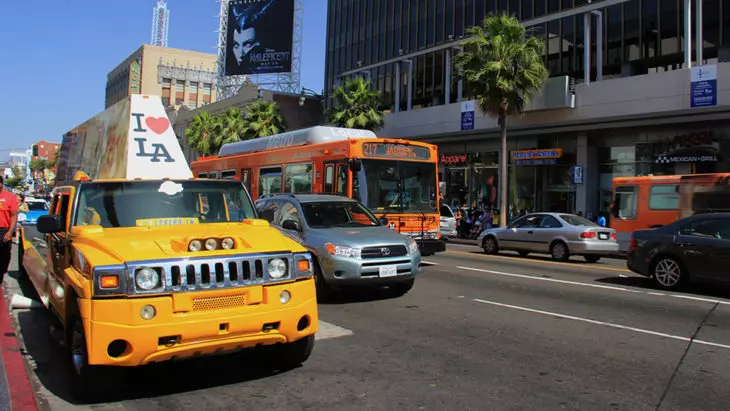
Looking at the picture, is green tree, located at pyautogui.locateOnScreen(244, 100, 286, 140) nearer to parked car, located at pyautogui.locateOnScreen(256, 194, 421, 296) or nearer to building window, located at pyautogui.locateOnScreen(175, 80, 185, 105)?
parked car, located at pyautogui.locateOnScreen(256, 194, 421, 296)

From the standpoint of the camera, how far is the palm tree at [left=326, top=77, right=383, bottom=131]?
33625 millimetres

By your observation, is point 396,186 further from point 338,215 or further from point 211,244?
point 211,244

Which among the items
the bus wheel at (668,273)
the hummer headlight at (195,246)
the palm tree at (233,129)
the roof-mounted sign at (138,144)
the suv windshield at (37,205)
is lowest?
the bus wheel at (668,273)

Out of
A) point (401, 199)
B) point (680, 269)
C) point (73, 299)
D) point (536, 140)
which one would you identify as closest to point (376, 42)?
point (536, 140)

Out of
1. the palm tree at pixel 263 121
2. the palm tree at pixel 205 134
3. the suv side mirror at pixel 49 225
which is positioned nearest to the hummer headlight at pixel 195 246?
the suv side mirror at pixel 49 225

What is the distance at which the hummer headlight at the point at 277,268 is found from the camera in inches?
200

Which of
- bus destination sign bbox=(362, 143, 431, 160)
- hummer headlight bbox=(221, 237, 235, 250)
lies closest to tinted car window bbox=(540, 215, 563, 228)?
bus destination sign bbox=(362, 143, 431, 160)

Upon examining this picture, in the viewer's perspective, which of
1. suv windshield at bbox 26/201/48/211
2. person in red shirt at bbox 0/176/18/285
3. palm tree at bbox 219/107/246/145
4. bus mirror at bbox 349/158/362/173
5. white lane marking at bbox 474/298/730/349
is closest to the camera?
white lane marking at bbox 474/298/730/349

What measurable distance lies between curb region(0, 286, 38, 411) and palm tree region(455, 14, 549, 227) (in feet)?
71.8

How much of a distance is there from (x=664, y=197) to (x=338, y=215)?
1356cm

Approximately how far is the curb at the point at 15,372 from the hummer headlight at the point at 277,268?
206cm

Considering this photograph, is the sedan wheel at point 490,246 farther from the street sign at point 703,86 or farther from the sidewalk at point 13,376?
the sidewalk at point 13,376

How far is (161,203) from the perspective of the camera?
20.1ft

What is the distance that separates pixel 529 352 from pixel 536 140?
24355mm
